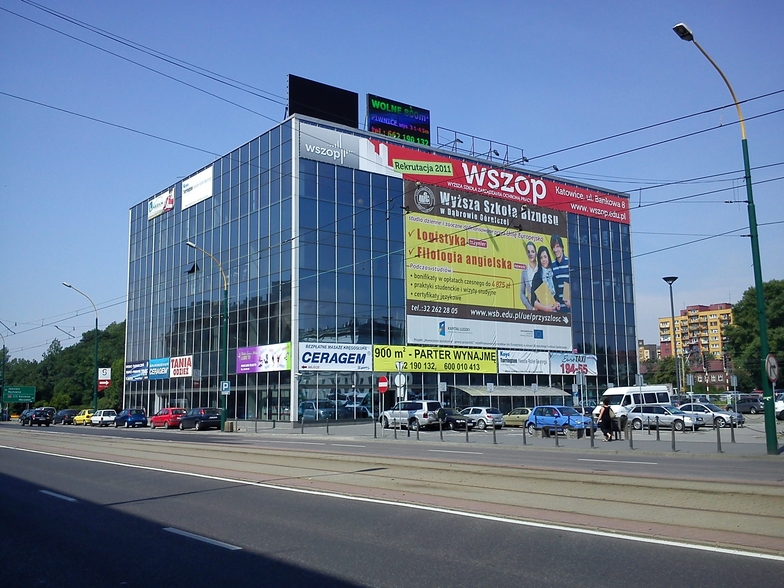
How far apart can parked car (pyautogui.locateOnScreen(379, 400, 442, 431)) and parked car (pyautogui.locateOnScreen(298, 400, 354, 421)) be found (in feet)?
24.2

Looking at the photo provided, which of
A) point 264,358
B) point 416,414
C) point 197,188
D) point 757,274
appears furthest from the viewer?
point 197,188

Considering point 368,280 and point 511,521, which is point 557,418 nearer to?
point 368,280

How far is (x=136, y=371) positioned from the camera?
226ft

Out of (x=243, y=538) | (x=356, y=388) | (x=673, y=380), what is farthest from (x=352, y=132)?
(x=673, y=380)

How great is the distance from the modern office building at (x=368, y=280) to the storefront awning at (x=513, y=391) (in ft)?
0.66

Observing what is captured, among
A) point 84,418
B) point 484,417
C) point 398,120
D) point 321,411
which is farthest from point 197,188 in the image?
point 484,417

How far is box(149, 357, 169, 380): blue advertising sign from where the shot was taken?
63906 millimetres

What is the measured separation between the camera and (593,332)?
2598 inches

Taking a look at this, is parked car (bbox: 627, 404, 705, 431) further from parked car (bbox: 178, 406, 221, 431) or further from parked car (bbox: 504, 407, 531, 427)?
parked car (bbox: 178, 406, 221, 431)

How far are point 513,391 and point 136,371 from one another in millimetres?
35969

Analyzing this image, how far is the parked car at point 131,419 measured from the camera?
5919cm

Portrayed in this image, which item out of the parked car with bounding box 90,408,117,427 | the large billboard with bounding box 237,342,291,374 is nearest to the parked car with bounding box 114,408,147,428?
the parked car with bounding box 90,408,117,427

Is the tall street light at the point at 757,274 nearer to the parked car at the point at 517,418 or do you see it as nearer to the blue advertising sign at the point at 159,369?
the parked car at the point at 517,418

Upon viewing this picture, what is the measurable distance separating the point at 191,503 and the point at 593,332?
190 feet
